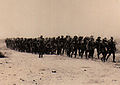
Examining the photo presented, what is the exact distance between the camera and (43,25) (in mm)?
128500

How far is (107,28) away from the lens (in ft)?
386

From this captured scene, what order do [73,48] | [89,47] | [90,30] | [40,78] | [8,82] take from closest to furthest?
1. [8,82]
2. [40,78]
3. [89,47]
4. [73,48]
5. [90,30]

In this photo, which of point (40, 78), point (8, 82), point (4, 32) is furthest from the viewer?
point (4, 32)

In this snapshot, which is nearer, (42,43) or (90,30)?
(42,43)

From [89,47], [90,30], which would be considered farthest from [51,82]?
[90,30]

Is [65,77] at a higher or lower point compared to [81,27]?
lower

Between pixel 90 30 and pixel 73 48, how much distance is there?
307 ft

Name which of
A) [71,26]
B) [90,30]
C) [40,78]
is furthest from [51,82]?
[71,26]

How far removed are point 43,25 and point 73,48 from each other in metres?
107

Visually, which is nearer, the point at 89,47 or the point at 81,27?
the point at 89,47

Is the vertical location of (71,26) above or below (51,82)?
above

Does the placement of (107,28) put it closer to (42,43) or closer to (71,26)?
(71,26)

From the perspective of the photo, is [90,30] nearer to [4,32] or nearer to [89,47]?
[4,32]

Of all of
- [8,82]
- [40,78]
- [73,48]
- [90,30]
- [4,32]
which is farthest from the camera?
[4,32]
